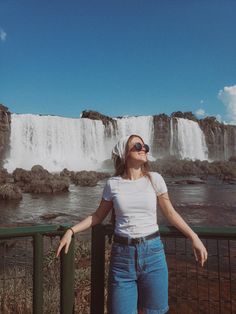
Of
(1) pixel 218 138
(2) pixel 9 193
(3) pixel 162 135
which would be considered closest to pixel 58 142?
(3) pixel 162 135

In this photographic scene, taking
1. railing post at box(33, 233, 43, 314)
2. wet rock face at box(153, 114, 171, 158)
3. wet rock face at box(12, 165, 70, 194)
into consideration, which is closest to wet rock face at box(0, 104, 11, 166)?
wet rock face at box(12, 165, 70, 194)

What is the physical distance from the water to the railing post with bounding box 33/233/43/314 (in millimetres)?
10639

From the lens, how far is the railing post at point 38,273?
10.3 ft

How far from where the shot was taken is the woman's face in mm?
2995

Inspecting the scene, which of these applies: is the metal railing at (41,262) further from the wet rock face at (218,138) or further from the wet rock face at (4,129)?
the wet rock face at (218,138)

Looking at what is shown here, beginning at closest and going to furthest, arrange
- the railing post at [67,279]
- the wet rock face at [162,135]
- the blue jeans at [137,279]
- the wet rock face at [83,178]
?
1. the blue jeans at [137,279]
2. the railing post at [67,279]
3. the wet rock face at [83,178]
4. the wet rock face at [162,135]

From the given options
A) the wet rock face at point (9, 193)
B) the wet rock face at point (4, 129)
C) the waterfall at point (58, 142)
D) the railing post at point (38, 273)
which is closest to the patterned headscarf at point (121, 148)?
the railing post at point (38, 273)

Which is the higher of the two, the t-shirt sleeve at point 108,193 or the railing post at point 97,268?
the t-shirt sleeve at point 108,193

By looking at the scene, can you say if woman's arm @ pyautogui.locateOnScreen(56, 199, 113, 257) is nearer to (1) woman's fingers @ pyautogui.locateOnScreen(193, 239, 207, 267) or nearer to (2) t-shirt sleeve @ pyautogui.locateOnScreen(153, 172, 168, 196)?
(2) t-shirt sleeve @ pyautogui.locateOnScreen(153, 172, 168, 196)

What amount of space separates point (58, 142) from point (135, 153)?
38.8 m

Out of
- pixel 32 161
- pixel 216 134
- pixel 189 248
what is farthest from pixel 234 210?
pixel 216 134

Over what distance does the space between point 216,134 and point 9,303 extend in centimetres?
5367

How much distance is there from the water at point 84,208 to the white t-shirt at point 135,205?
35.9 feet

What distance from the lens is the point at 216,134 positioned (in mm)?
56094
